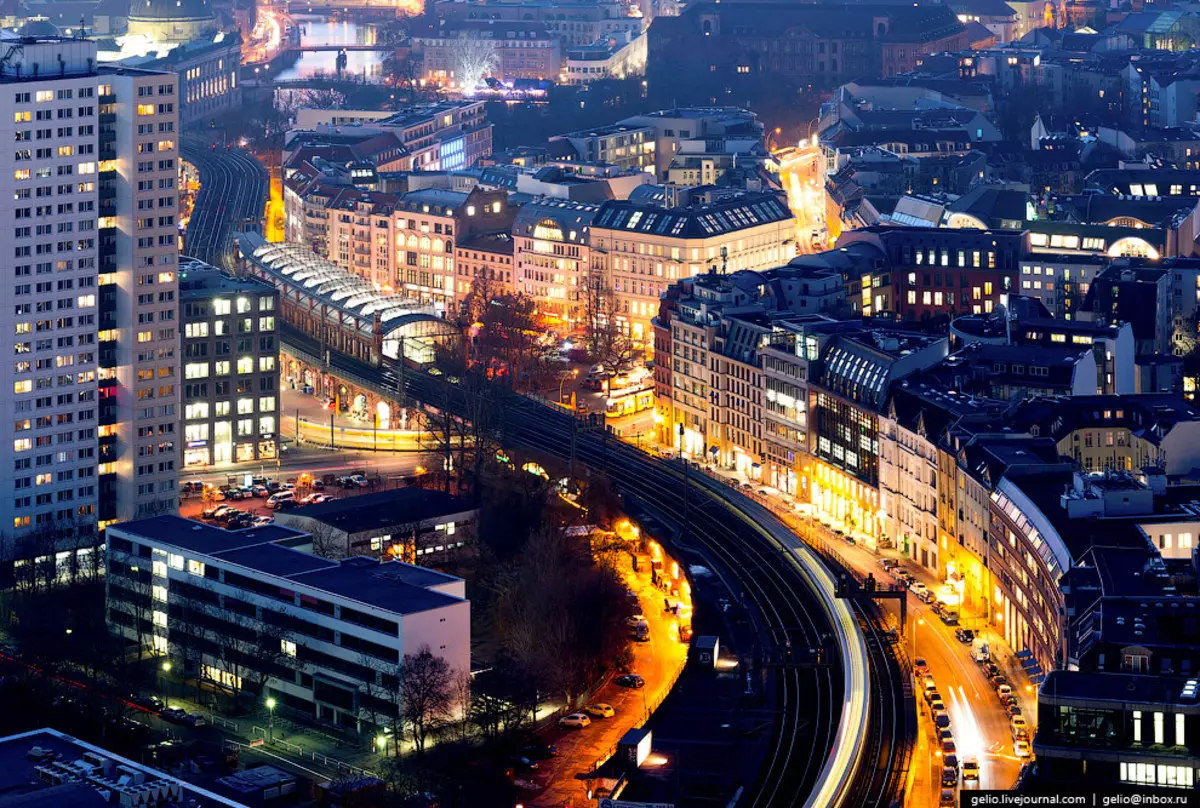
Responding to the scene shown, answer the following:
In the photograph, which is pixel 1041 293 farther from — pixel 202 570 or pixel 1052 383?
pixel 202 570

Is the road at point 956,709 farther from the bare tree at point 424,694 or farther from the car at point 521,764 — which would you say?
the bare tree at point 424,694

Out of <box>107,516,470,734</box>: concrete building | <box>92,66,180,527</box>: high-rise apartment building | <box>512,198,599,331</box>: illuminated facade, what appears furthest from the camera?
<box>512,198,599,331</box>: illuminated facade

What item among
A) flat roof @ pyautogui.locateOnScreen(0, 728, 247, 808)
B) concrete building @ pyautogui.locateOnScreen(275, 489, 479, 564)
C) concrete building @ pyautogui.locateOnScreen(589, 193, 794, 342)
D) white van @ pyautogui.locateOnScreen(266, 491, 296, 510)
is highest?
concrete building @ pyautogui.locateOnScreen(589, 193, 794, 342)

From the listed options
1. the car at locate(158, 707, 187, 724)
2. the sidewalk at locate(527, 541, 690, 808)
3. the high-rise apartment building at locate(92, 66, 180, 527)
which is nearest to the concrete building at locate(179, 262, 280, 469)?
the high-rise apartment building at locate(92, 66, 180, 527)

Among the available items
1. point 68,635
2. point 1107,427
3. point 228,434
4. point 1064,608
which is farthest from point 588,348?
point 1064,608

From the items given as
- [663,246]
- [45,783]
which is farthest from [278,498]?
[45,783]

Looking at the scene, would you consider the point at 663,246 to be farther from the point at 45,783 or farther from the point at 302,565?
the point at 45,783

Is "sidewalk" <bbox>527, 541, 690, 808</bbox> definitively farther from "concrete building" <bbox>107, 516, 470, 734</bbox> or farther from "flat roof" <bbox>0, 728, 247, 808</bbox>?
"flat roof" <bbox>0, 728, 247, 808</bbox>
